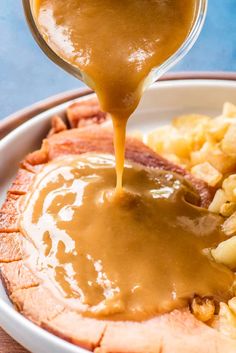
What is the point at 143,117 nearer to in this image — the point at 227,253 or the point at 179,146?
the point at 179,146

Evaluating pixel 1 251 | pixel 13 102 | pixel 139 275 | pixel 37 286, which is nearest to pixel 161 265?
pixel 139 275

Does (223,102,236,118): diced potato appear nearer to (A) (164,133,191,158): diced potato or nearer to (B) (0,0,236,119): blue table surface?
(A) (164,133,191,158): diced potato

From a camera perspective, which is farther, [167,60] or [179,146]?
[179,146]

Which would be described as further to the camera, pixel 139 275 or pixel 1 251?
pixel 1 251

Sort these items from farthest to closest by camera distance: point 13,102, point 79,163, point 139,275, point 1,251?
point 13,102 < point 79,163 < point 1,251 < point 139,275

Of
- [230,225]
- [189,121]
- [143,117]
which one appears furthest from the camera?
[143,117]

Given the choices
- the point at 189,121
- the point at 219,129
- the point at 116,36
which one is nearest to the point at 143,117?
the point at 189,121

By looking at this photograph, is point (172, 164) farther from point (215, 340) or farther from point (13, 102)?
point (13, 102)
